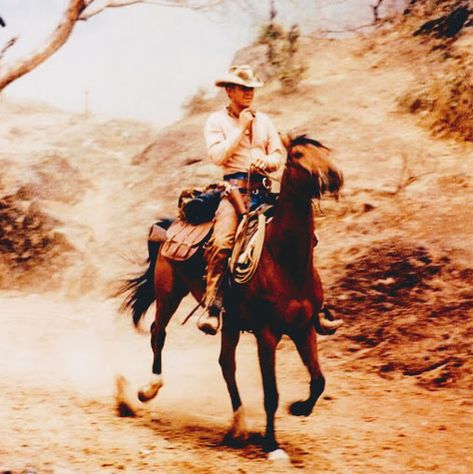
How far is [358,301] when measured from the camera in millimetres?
8430

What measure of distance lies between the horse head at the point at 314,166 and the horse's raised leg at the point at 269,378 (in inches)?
43.0

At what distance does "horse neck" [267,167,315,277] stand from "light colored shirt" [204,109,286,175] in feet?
1.90

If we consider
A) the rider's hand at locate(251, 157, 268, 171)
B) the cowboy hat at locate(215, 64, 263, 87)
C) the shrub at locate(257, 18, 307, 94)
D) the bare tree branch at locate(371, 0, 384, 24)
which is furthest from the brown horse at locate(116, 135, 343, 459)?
the bare tree branch at locate(371, 0, 384, 24)

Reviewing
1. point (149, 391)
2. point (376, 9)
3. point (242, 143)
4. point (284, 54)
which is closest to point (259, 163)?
point (242, 143)

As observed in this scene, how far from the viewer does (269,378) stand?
4.92 m

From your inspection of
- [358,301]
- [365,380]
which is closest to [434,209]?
[358,301]

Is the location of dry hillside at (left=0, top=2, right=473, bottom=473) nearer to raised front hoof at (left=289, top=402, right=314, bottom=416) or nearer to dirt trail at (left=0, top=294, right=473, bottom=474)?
dirt trail at (left=0, top=294, right=473, bottom=474)

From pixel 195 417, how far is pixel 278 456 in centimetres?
147

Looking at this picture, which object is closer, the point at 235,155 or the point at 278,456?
the point at 278,456

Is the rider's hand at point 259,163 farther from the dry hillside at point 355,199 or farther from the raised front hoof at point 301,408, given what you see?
the dry hillside at point 355,199

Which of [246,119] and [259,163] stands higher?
[246,119]

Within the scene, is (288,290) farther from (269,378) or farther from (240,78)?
(240,78)

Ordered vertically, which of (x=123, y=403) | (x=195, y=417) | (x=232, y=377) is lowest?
(x=195, y=417)

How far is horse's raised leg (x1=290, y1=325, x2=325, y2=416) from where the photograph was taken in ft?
16.4
